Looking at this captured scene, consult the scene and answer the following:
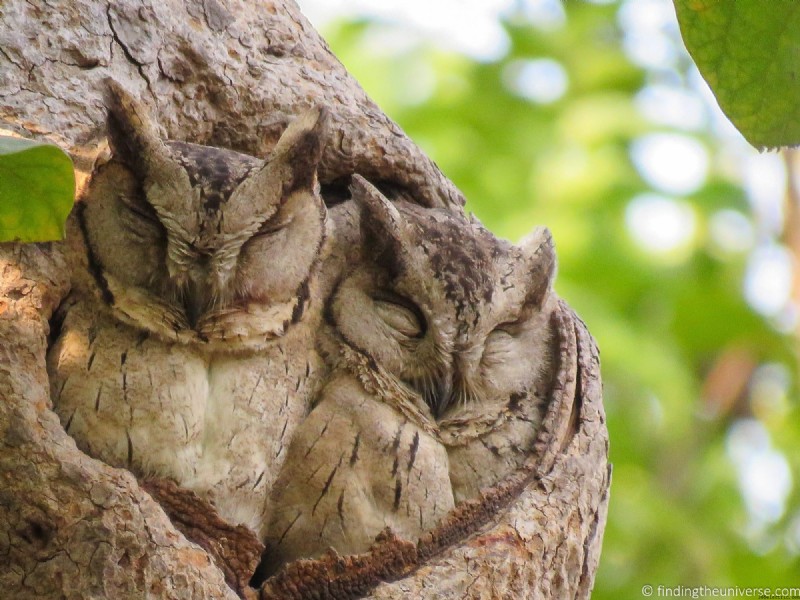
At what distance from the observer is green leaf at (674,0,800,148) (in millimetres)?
1142

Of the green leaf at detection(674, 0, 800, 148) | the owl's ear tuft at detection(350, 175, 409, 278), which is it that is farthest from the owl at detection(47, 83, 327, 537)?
the green leaf at detection(674, 0, 800, 148)

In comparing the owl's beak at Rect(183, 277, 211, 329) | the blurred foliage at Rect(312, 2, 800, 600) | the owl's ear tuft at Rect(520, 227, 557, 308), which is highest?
the blurred foliage at Rect(312, 2, 800, 600)

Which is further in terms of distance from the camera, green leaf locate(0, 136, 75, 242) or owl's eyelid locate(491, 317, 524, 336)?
owl's eyelid locate(491, 317, 524, 336)

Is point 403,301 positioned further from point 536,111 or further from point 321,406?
point 536,111

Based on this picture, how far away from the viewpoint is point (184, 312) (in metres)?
2.01

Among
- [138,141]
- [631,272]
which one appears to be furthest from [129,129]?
[631,272]

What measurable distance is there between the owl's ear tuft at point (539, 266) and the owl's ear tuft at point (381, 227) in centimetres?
31

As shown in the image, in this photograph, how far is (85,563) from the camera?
5.36 feet

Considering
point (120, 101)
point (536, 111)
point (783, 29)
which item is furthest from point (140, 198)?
point (536, 111)

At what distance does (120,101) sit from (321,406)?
0.70m

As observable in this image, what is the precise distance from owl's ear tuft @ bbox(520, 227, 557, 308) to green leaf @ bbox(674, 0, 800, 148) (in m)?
1.23

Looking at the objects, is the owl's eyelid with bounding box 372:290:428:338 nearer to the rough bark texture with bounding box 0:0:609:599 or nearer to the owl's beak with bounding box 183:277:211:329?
the rough bark texture with bounding box 0:0:609:599

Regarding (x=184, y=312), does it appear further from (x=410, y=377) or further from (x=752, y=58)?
(x=752, y=58)

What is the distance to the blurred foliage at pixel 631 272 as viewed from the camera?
4707 millimetres
